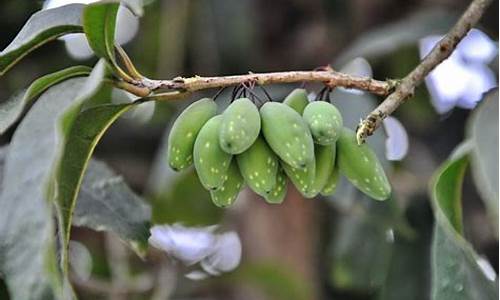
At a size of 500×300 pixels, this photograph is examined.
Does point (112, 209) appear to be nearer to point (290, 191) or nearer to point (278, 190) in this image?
point (278, 190)

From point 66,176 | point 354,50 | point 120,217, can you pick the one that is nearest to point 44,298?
point 66,176

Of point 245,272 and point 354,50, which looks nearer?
point 354,50

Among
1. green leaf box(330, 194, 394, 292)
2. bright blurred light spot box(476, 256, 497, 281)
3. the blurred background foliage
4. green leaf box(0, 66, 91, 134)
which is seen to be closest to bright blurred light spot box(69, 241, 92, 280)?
the blurred background foliage

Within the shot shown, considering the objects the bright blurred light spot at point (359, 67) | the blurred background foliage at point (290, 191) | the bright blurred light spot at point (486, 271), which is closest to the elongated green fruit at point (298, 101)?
the bright blurred light spot at point (486, 271)

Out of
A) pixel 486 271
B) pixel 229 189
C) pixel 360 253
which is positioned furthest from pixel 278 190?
pixel 360 253

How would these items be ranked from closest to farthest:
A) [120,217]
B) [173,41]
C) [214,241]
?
[120,217] < [173,41] < [214,241]

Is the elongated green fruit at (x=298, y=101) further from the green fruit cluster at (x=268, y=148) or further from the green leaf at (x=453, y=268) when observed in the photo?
the green leaf at (x=453, y=268)

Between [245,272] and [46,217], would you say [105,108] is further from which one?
[245,272]
